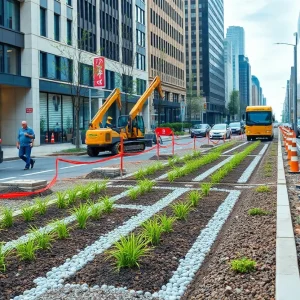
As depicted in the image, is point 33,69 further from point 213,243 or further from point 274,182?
point 213,243

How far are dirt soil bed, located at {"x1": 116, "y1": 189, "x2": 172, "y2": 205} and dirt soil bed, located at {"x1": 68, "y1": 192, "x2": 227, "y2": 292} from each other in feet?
8.02

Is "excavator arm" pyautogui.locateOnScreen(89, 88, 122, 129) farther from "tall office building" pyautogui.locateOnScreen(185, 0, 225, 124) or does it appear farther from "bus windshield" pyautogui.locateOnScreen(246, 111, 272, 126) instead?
"tall office building" pyautogui.locateOnScreen(185, 0, 225, 124)

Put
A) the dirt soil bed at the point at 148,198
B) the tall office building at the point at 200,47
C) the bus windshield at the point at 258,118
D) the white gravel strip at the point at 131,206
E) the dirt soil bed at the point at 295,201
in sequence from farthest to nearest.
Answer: the tall office building at the point at 200,47, the bus windshield at the point at 258,118, the dirt soil bed at the point at 148,198, the white gravel strip at the point at 131,206, the dirt soil bed at the point at 295,201

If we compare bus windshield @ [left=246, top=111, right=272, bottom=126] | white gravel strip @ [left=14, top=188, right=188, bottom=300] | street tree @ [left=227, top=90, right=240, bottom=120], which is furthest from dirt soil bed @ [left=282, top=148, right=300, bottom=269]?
street tree @ [left=227, top=90, right=240, bottom=120]

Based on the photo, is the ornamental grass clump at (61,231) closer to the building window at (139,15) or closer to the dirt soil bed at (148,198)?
the dirt soil bed at (148,198)

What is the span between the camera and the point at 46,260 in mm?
5242

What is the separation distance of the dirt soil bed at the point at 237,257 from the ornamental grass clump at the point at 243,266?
4 centimetres

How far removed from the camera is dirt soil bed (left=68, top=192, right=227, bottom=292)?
455cm

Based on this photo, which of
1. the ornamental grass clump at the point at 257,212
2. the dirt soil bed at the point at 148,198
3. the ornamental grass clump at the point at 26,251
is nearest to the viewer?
the ornamental grass clump at the point at 26,251

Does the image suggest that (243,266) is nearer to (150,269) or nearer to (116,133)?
(150,269)

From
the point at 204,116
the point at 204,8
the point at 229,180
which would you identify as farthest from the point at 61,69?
the point at 204,8

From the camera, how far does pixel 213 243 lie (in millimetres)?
6016

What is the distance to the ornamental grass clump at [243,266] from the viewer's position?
4.66m

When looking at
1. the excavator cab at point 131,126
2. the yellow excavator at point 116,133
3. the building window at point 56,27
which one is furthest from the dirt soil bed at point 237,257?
the building window at point 56,27
